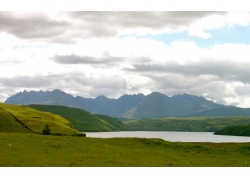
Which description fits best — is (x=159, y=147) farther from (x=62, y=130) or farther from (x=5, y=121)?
(x=62, y=130)

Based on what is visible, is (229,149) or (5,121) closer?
(229,149)

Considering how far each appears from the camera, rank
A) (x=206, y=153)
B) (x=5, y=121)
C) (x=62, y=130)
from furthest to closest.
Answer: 1. (x=62, y=130)
2. (x=5, y=121)
3. (x=206, y=153)

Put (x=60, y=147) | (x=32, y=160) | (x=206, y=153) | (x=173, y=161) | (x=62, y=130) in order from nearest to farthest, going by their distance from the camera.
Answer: (x=32, y=160) < (x=173, y=161) < (x=60, y=147) < (x=206, y=153) < (x=62, y=130)

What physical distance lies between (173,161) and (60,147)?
18.4 meters

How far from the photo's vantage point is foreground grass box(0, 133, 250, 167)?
41219 millimetres

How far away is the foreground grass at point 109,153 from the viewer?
41219 mm

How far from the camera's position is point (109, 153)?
5019 cm

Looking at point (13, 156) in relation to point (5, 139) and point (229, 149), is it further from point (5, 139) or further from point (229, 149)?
point (229, 149)

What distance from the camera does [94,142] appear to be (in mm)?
60188

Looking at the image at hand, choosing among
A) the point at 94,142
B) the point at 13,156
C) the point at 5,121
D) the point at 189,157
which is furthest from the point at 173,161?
the point at 5,121

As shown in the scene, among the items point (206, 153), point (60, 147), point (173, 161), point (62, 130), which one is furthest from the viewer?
point (62, 130)

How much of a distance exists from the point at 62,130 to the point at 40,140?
8642 cm

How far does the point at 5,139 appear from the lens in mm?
53875

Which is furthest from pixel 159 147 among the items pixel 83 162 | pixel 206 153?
pixel 83 162
